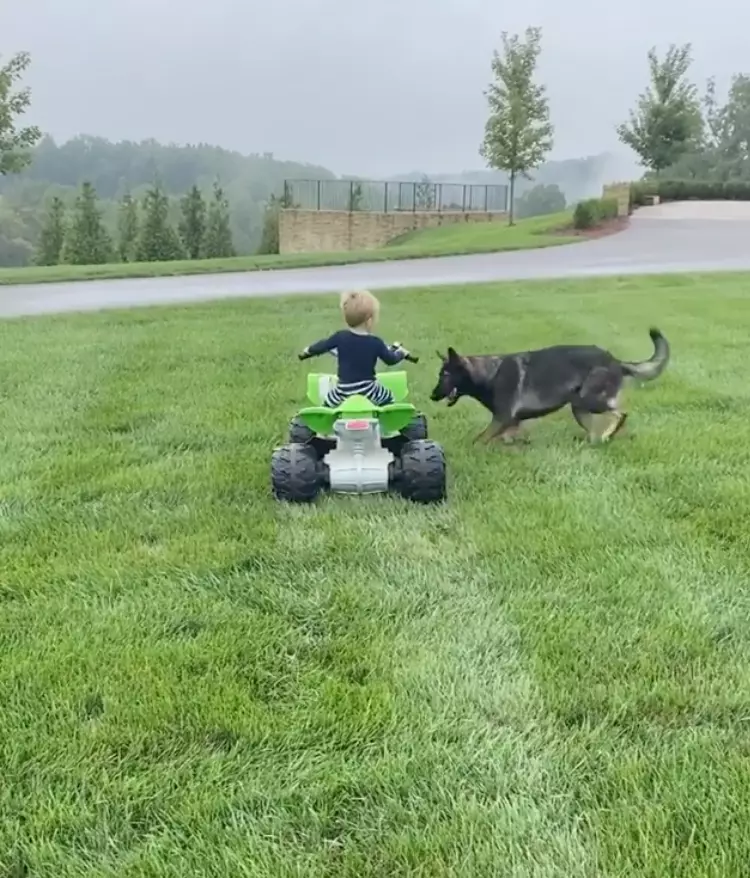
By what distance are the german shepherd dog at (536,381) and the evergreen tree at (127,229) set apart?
171ft

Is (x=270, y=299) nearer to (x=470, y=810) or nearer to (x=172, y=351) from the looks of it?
(x=172, y=351)

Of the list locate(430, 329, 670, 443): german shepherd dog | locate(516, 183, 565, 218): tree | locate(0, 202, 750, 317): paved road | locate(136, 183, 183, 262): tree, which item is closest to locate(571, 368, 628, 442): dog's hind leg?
locate(430, 329, 670, 443): german shepherd dog

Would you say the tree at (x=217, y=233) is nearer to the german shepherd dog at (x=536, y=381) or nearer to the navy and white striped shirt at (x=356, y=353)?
the german shepherd dog at (x=536, y=381)

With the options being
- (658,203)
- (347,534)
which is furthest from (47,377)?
(658,203)

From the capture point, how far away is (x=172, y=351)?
24.6ft

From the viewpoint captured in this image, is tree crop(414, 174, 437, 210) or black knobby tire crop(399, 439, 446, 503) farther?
tree crop(414, 174, 437, 210)

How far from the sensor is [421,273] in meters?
14.7

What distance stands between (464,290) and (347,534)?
27.6 feet

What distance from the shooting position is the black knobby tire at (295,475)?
12.6 ft

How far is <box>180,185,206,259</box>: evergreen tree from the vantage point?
5691 centimetres

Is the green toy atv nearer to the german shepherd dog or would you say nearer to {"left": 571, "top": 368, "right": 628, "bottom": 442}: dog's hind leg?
the german shepherd dog

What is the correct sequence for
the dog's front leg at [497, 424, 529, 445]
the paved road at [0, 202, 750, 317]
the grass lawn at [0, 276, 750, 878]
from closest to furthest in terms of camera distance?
the grass lawn at [0, 276, 750, 878], the dog's front leg at [497, 424, 529, 445], the paved road at [0, 202, 750, 317]

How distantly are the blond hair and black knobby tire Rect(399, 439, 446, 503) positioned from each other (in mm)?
604

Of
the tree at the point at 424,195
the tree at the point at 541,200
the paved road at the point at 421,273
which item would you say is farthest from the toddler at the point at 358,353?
the tree at the point at 541,200
